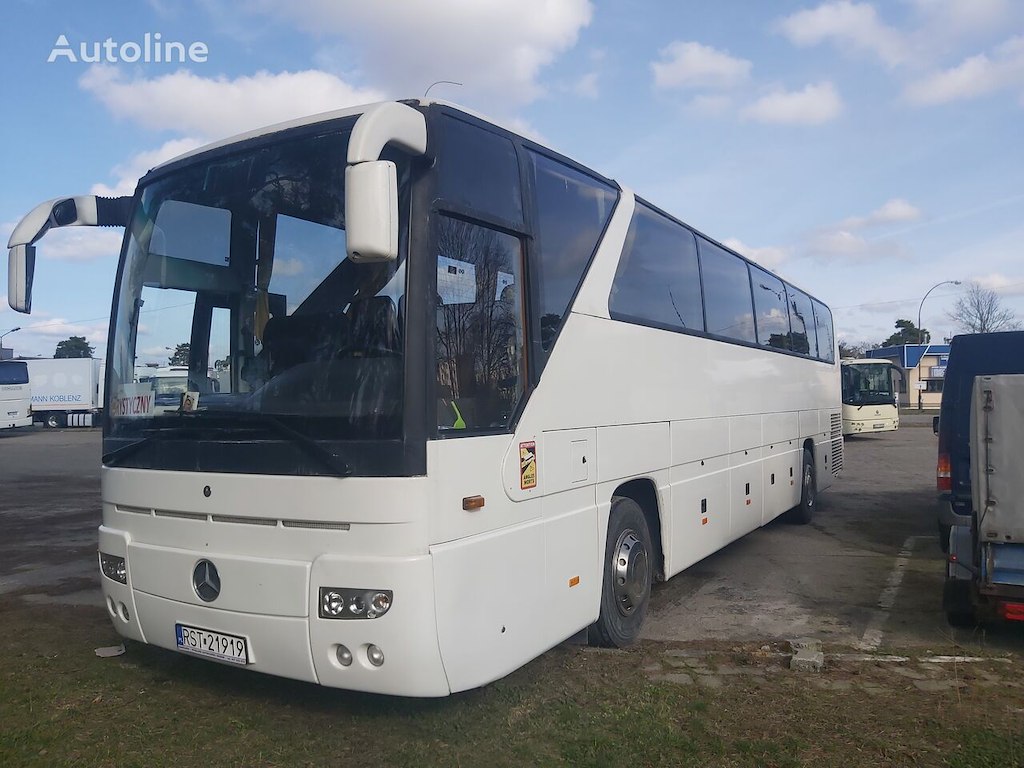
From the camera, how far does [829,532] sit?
11.6 metres

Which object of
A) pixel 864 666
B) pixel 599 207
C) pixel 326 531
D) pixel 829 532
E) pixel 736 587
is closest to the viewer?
pixel 326 531

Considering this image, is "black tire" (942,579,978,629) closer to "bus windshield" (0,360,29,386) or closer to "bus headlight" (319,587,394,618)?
"bus headlight" (319,587,394,618)

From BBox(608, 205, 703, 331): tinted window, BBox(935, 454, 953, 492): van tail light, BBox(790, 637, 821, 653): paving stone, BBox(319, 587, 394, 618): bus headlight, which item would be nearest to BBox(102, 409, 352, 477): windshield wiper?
BBox(319, 587, 394, 618): bus headlight

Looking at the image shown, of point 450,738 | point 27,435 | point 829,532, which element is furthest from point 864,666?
point 27,435

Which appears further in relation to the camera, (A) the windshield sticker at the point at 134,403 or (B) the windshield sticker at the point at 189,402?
(A) the windshield sticker at the point at 134,403

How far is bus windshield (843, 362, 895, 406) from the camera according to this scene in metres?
31.2

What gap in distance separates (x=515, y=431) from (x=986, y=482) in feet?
11.4

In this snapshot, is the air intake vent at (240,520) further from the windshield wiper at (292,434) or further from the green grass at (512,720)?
the green grass at (512,720)

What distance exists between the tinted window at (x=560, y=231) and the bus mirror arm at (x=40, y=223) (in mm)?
2720

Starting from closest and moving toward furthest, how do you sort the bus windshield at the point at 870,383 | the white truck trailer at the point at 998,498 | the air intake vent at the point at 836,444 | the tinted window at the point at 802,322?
the white truck trailer at the point at 998,498 < the tinted window at the point at 802,322 < the air intake vent at the point at 836,444 < the bus windshield at the point at 870,383

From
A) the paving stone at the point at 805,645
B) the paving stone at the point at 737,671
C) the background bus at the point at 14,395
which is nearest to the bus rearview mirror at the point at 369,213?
the paving stone at the point at 737,671

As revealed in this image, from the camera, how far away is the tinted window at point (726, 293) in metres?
8.60

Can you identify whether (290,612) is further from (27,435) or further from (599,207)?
(27,435)

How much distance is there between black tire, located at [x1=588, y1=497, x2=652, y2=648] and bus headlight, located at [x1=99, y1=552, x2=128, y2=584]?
3065 mm
